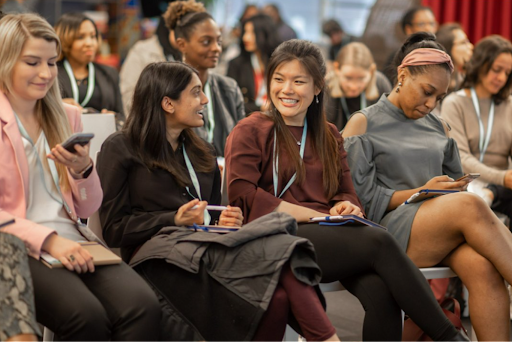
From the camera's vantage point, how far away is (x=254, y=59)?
5.97 m

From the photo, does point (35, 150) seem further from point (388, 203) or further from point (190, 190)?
point (388, 203)

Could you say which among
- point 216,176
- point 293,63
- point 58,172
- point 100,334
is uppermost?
point 293,63

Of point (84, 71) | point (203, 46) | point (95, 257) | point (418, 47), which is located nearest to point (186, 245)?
point (95, 257)

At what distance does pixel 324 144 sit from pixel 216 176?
1.48ft

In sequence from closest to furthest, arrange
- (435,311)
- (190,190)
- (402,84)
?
(435,311), (190,190), (402,84)

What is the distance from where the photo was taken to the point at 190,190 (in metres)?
2.74

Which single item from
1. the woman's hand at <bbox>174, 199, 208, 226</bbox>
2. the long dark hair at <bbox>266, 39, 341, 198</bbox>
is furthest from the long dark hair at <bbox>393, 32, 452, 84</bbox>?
the woman's hand at <bbox>174, 199, 208, 226</bbox>

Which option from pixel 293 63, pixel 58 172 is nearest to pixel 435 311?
pixel 293 63

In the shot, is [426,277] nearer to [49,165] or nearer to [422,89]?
[422,89]

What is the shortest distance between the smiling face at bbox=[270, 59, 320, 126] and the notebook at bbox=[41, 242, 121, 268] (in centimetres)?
94

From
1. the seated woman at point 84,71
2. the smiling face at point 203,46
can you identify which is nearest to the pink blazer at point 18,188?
the smiling face at point 203,46

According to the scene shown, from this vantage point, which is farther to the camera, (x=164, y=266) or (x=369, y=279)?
(x=369, y=279)

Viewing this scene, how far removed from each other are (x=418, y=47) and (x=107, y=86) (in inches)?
89.0

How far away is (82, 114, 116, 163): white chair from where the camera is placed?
3221 mm
